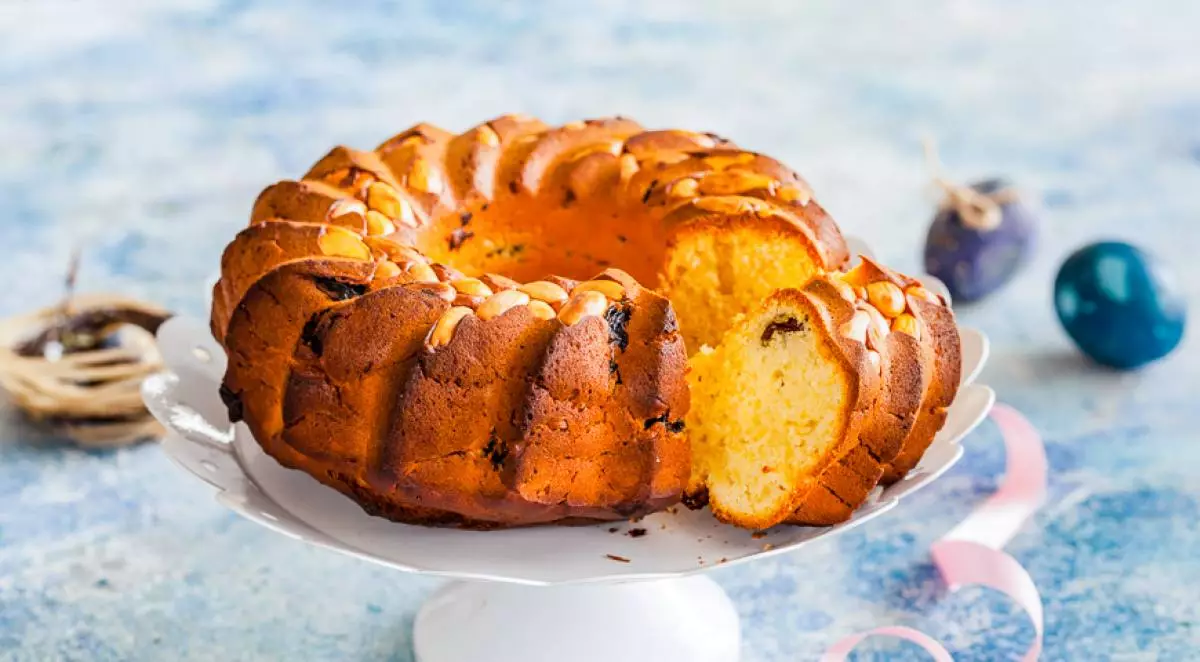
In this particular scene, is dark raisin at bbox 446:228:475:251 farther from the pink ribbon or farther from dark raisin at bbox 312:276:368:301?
the pink ribbon

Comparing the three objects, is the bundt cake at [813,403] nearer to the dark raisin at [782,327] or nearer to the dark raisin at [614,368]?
the dark raisin at [782,327]

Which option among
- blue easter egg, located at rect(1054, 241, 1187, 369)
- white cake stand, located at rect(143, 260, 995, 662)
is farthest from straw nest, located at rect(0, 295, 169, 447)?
blue easter egg, located at rect(1054, 241, 1187, 369)

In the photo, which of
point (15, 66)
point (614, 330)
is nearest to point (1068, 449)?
point (614, 330)

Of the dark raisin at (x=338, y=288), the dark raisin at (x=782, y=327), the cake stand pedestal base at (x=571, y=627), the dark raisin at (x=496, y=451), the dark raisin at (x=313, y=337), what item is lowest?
the cake stand pedestal base at (x=571, y=627)

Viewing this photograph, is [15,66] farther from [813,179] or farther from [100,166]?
[813,179]

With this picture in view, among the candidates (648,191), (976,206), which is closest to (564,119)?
(976,206)

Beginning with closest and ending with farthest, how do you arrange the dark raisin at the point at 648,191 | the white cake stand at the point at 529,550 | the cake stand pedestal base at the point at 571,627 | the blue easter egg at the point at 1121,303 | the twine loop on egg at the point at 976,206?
the white cake stand at the point at 529,550 → the cake stand pedestal base at the point at 571,627 → the dark raisin at the point at 648,191 → the blue easter egg at the point at 1121,303 → the twine loop on egg at the point at 976,206

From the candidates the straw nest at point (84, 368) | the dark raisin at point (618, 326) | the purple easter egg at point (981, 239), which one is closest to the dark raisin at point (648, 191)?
the dark raisin at point (618, 326)
